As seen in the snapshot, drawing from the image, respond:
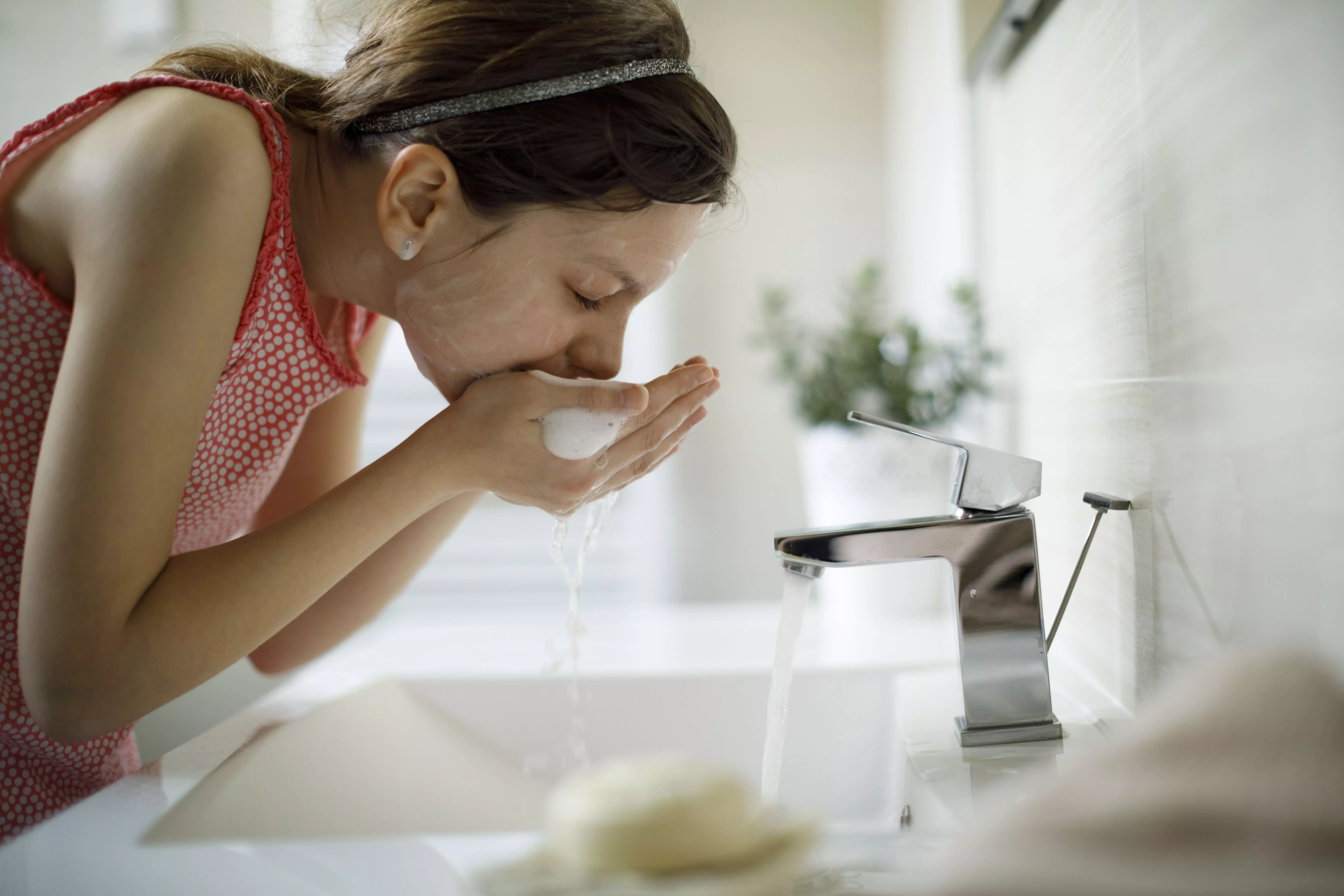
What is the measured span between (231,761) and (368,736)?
0.15 meters

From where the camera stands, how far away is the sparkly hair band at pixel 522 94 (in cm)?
58

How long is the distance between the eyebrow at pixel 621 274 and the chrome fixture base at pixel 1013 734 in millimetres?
357

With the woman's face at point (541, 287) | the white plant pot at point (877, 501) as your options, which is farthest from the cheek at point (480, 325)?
the white plant pot at point (877, 501)

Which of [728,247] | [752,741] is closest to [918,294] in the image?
[728,247]

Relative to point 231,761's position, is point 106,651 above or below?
above

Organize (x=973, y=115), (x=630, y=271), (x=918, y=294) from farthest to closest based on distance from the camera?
1. (x=918, y=294)
2. (x=973, y=115)
3. (x=630, y=271)

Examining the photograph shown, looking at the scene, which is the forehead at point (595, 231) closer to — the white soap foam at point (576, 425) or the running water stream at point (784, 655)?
the white soap foam at point (576, 425)

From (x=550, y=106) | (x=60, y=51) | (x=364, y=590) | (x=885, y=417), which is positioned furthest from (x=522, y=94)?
(x=60, y=51)

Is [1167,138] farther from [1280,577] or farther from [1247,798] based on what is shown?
[1247,798]

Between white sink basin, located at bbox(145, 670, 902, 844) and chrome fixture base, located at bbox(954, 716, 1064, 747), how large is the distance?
3.1 inches

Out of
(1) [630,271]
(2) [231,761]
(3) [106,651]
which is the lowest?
(2) [231,761]

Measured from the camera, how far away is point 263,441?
0.74 metres

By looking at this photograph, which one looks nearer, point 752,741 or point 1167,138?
point 1167,138

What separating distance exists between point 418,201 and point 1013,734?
1.66ft
